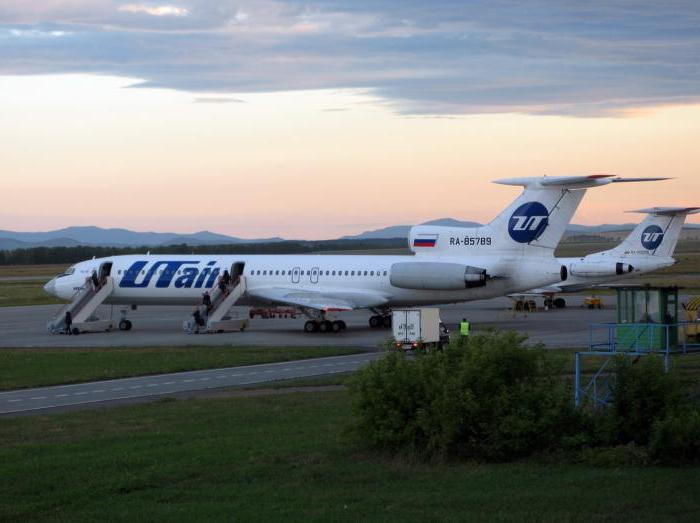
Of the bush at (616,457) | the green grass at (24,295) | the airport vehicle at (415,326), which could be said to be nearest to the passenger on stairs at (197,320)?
the airport vehicle at (415,326)

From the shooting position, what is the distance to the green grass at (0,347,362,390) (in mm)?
32750

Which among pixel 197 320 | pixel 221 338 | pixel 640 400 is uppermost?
pixel 640 400

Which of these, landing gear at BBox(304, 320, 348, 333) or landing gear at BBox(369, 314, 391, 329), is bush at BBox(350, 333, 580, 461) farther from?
landing gear at BBox(369, 314, 391, 329)

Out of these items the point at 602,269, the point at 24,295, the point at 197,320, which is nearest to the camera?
the point at 197,320

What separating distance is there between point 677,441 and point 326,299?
35007mm

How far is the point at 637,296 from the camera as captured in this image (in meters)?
21.2

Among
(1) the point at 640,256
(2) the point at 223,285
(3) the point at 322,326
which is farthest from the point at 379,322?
(1) the point at 640,256

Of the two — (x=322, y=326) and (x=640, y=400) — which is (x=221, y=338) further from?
(x=640, y=400)

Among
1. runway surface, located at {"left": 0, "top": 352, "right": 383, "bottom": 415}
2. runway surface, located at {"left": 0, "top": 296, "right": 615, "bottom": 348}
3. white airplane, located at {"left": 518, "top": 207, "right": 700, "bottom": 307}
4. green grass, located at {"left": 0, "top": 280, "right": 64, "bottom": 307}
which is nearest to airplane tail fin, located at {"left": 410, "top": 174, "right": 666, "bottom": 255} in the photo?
runway surface, located at {"left": 0, "top": 296, "right": 615, "bottom": 348}

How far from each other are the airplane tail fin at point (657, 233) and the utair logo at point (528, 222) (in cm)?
1887

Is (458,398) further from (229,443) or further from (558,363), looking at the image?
(229,443)

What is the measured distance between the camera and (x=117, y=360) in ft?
123

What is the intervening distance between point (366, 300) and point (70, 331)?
45.6ft

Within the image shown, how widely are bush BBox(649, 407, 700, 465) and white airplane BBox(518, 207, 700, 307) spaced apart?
4770cm
